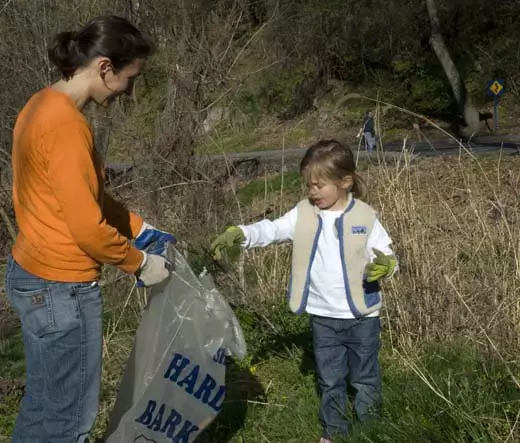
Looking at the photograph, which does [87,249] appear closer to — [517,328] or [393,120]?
[517,328]

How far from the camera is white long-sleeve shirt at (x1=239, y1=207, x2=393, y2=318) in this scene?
10.2ft

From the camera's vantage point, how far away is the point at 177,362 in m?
2.95

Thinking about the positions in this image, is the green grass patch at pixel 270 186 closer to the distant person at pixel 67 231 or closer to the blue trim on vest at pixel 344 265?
the blue trim on vest at pixel 344 265

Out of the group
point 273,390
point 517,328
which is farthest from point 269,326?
point 517,328

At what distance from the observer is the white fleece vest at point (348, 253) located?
10.1 ft

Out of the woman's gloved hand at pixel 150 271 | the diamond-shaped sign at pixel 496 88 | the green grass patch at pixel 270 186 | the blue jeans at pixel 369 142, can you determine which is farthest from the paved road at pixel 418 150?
the woman's gloved hand at pixel 150 271

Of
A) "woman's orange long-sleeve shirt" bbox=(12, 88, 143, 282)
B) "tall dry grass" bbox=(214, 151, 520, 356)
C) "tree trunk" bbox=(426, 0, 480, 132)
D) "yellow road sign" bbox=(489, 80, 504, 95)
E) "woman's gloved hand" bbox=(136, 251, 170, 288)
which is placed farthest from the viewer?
"tree trunk" bbox=(426, 0, 480, 132)

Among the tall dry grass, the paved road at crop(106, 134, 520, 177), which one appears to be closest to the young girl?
the tall dry grass

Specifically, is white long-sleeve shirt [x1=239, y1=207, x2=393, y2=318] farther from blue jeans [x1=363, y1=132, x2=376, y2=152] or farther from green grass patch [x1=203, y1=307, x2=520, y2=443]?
blue jeans [x1=363, y1=132, x2=376, y2=152]

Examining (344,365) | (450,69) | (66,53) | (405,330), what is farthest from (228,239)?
(450,69)

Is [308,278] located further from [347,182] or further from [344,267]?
[347,182]

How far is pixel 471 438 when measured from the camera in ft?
8.77

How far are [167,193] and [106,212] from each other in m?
2.75

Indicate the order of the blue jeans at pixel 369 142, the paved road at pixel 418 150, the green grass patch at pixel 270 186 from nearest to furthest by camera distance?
the blue jeans at pixel 369 142
the paved road at pixel 418 150
the green grass patch at pixel 270 186
